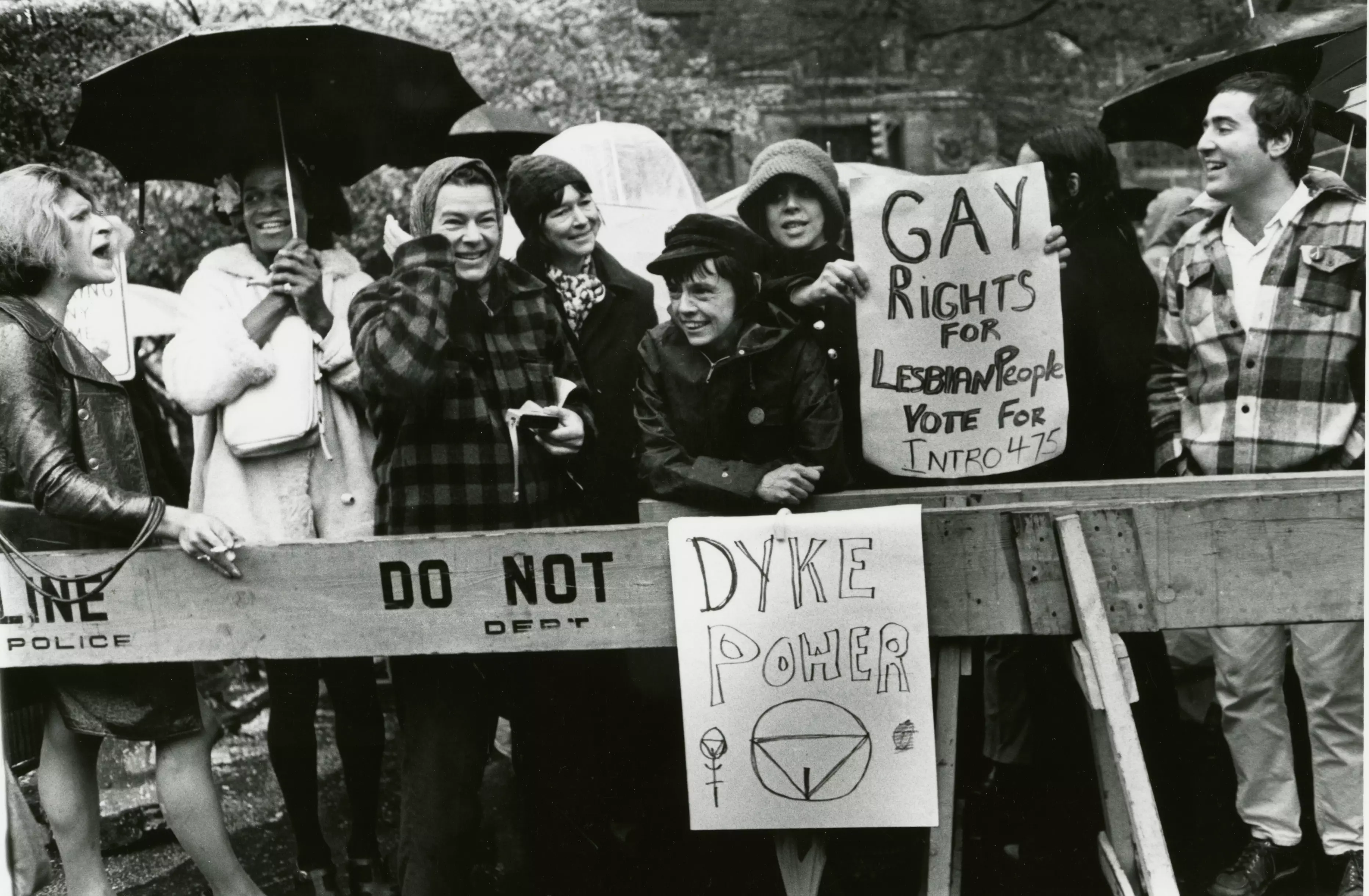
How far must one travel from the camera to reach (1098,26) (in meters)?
9.63

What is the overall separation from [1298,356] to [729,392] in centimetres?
140

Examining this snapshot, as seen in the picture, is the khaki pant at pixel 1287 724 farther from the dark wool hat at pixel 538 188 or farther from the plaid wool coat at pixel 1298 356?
the dark wool hat at pixel 538 188

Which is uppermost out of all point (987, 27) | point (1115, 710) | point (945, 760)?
point (987, 27)

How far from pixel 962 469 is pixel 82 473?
6.54ft

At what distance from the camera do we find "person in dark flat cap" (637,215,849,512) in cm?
304

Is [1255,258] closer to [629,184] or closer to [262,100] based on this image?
[262,100]

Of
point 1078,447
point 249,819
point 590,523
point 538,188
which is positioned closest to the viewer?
point 590,523

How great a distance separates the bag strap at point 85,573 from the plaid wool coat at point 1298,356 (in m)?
2.53

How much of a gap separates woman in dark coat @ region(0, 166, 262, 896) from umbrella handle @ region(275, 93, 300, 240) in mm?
466

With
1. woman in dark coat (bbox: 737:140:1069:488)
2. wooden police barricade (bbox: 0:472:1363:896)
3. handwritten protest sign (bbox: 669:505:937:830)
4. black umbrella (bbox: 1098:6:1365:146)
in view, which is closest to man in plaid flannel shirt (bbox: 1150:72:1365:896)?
wooden police barricade (bbox: 0:472:1363:896)

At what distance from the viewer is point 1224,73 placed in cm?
420

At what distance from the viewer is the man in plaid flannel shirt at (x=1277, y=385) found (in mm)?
3354

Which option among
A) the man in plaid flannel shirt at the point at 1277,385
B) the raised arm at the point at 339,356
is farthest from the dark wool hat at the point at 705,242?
the man in plaid flannel shirt at the point at 1277,385

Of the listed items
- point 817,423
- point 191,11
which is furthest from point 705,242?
point 191,11
